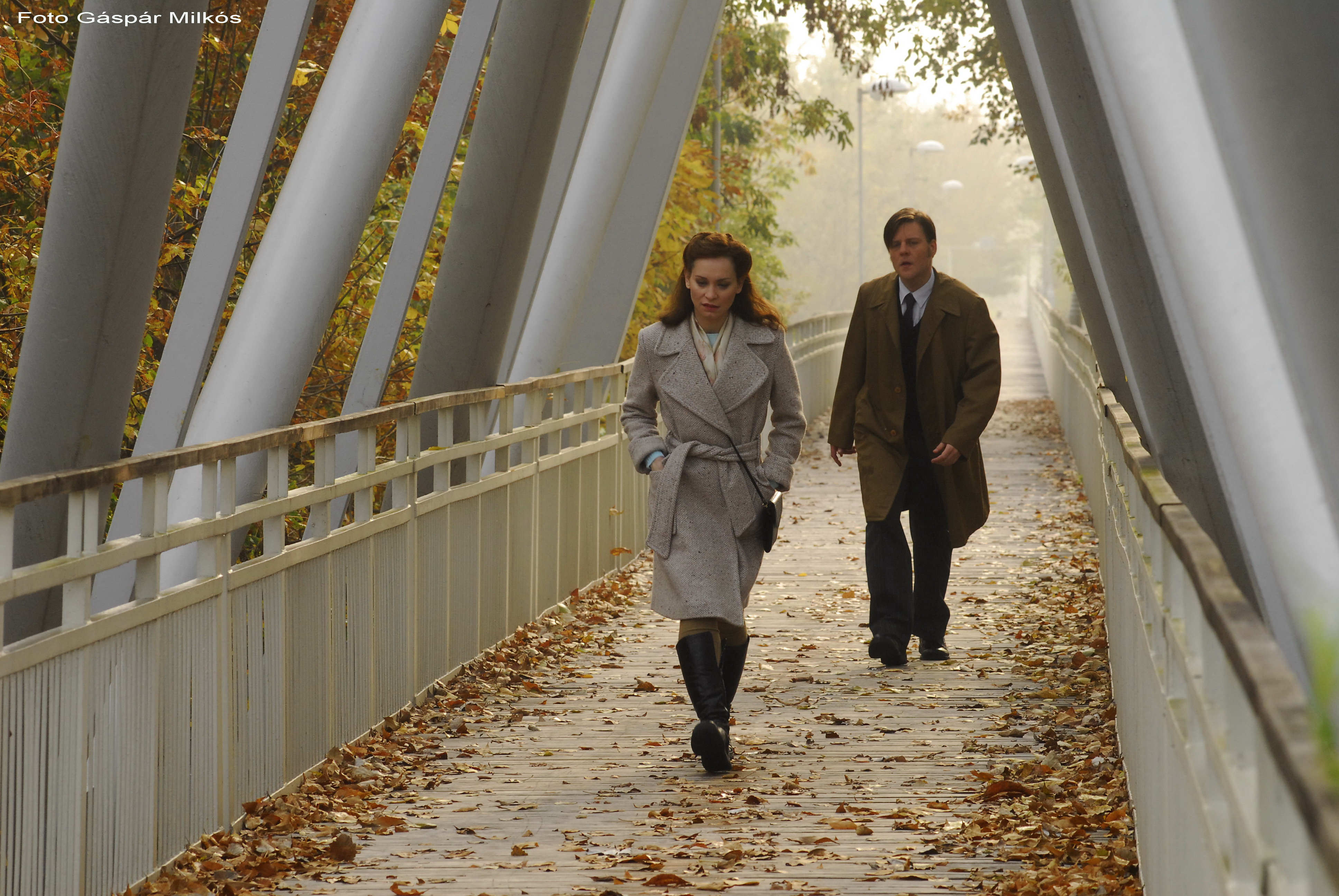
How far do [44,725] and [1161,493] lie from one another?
2.72 meters

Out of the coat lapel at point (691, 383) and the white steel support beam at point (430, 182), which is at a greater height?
the white steel support beam at point (430, 182)

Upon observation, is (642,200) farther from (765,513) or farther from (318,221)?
(765,513)

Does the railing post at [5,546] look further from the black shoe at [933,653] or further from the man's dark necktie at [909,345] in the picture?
the black shoe at [933,653]

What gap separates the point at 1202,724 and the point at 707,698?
349 centimetres

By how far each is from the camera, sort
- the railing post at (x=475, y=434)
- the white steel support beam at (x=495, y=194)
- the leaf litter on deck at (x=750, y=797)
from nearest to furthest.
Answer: the leaf litter on deck at (x=750, y=797) < the railing post at (x=475, y=434) < the white steel support beam at (x=495, y=194)

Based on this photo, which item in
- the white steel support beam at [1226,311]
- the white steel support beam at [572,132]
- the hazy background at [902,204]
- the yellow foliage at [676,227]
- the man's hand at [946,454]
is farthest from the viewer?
the hazy background at [902,204]

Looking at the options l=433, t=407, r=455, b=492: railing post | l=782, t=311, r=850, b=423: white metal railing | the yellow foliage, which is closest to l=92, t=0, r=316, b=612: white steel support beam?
l=433, t=407, r=455, b=492: railing post

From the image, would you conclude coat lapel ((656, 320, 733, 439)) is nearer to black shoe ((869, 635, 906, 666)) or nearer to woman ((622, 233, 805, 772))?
woman ((622, 233, 805, 772))

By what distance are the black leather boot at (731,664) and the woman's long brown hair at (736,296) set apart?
1219 mm

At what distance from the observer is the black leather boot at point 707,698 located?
6.48 metres

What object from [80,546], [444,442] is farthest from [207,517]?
[444,442]

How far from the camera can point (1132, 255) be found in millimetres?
6078

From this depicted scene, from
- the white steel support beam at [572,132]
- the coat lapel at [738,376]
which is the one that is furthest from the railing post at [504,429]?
the white steel support beam at [572,132]

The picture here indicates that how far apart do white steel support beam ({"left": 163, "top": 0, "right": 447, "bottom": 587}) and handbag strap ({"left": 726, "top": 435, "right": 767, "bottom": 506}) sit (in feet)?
5.78
